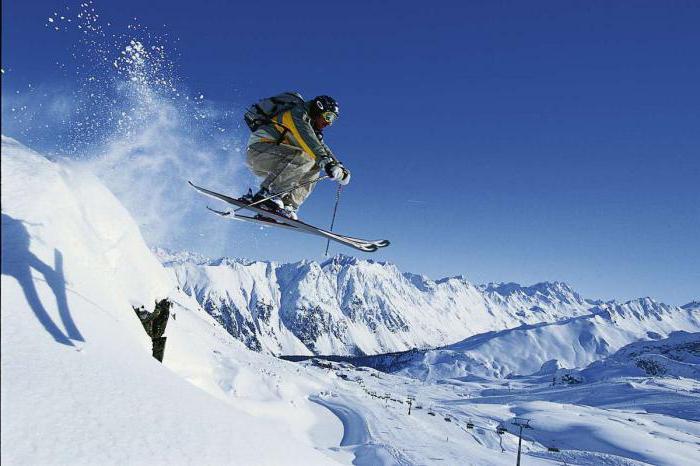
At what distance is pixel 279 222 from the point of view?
10383 mm

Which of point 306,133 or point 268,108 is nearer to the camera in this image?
point 306,133

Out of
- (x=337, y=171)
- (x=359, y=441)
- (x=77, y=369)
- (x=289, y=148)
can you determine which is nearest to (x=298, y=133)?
(x=289, y=148)

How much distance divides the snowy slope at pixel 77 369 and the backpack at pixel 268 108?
367cm

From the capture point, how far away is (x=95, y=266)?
6.66m

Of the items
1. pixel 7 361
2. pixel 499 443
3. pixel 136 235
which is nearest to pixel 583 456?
pixel 499 443

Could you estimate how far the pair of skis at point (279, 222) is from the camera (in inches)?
392

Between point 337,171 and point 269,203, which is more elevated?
point 337,171

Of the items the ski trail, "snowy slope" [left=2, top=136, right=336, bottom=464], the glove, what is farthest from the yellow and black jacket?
the ski trail

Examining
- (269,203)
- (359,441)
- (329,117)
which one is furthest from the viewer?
(359,441)

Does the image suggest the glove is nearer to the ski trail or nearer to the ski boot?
the ski boot

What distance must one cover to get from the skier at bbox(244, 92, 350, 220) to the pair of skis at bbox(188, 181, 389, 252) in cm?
18

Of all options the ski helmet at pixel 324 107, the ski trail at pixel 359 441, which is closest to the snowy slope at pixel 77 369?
the ski helmet at pixel 324 107

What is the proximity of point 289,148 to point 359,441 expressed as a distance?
33.7 m

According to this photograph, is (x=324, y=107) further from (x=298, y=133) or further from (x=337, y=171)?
(x=337, y=171)
